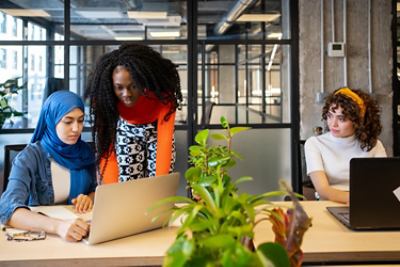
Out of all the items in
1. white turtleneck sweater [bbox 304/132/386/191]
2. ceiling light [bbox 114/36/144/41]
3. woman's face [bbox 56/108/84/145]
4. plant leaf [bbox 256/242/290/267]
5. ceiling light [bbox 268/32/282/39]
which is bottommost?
plant leaf [bbox 256/242/290/267]

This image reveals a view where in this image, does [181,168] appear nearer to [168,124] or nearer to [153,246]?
[168,124]

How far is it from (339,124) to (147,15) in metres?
2.54

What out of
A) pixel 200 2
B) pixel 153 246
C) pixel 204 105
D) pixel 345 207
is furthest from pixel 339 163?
pixel 200 2

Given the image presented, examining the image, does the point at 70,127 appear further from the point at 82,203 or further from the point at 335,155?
the point at 335,155

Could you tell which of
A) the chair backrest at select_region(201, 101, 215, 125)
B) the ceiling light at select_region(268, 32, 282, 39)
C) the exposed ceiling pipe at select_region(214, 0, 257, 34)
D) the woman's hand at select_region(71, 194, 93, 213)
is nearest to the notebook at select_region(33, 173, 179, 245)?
the woman's hand at select_region(71, 194, 93, 213)

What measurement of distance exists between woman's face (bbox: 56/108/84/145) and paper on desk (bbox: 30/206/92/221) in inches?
10.9

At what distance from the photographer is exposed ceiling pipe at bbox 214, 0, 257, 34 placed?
4297 millimetres

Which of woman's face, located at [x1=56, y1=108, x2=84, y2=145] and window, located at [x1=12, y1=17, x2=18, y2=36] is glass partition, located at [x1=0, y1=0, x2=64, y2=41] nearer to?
window, located at [x1=12, y1=17, x2=18, y2=36]

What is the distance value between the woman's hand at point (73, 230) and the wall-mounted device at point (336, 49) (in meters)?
3.19

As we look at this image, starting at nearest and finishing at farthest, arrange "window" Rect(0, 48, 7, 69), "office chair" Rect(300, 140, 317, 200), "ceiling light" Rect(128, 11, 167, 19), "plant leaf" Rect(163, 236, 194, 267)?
"plant leaf" Rect(163, 236, 194, 267) < "office chair" Rect(300, 140, 317, 200) < "window" Rect(0, 48, 7, 69) < "ceiling light" Rect(128, 11, 167, 19)

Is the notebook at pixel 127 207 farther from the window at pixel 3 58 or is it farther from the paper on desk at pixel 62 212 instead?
the window at pixel 3 58

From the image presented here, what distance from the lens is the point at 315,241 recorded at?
1.54 meters

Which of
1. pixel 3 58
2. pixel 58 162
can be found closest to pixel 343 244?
pixel 58 162

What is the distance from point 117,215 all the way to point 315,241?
63cm
